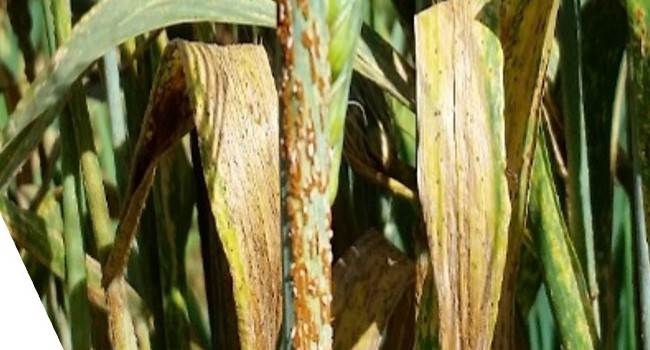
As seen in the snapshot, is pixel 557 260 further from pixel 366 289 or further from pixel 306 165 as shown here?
pixel 306 165

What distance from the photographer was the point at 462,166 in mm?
590

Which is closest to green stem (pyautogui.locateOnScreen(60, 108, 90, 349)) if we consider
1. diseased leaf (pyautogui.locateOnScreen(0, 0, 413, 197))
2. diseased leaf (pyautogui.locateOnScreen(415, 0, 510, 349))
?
diseased leaf (pyautogui.locateOnScreen(0, 0, 413, 197))

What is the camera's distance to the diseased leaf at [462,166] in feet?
1.91

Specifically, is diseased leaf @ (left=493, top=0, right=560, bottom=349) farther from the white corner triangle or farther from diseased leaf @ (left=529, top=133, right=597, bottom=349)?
the white corner triangle

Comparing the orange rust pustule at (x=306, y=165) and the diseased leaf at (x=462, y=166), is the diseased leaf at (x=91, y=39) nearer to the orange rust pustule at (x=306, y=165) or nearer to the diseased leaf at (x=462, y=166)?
the diseased leaf at (x=462, y=166)

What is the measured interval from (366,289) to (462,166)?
22cm

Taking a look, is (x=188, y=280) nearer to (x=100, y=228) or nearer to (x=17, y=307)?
(x=100, y=228)

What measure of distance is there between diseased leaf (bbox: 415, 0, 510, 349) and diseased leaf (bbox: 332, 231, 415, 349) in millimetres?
192

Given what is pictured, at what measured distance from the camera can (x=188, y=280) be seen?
86 cm

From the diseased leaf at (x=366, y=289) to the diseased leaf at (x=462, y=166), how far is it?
0.63 ft

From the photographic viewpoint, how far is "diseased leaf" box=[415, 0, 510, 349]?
0.58m

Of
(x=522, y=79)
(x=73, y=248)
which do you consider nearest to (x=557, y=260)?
(x=522, y=79)

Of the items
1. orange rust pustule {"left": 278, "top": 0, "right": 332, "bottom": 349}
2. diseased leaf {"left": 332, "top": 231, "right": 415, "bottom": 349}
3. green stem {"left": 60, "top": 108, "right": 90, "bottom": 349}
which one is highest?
orange rust pustule {"left": 278, "top": 0, "right": 332, "bottom": 349}

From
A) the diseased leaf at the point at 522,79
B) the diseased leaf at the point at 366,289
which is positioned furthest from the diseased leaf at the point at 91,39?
the diseased leaf at the point at 366,289
